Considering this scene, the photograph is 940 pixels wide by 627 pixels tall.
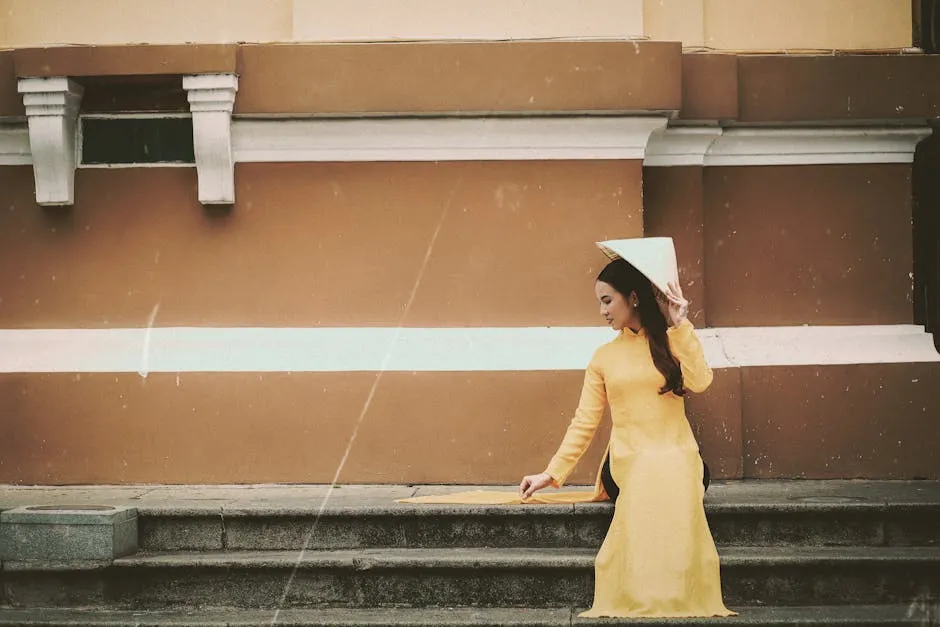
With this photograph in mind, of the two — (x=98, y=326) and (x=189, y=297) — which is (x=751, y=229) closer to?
(x=189, y=297)

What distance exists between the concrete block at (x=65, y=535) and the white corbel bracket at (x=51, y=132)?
206cm

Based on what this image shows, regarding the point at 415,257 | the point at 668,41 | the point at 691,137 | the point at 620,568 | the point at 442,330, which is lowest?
the point at 620,568

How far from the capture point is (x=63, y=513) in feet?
18.2

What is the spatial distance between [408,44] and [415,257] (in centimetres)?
125

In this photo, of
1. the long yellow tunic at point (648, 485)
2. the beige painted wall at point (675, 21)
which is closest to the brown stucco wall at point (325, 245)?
the beige painted wall at point (675, 21)

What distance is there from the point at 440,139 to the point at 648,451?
2402 mm

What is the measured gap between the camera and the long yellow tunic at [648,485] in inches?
203

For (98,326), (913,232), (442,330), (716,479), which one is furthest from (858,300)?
(98,326)

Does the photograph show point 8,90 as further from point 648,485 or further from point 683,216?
point 648,485

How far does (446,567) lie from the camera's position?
5.45m

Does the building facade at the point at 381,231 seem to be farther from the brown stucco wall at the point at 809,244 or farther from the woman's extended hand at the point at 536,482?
the woman's extended hand at the point at 536,482

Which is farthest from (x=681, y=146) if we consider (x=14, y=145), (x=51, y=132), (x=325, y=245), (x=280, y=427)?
(x=14, y=145)

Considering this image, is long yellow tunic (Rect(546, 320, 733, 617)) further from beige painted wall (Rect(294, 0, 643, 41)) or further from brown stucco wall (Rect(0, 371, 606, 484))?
beige painted wall (Rect(294, 0, 643, 41))

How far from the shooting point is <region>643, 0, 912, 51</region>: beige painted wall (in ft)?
23.5
